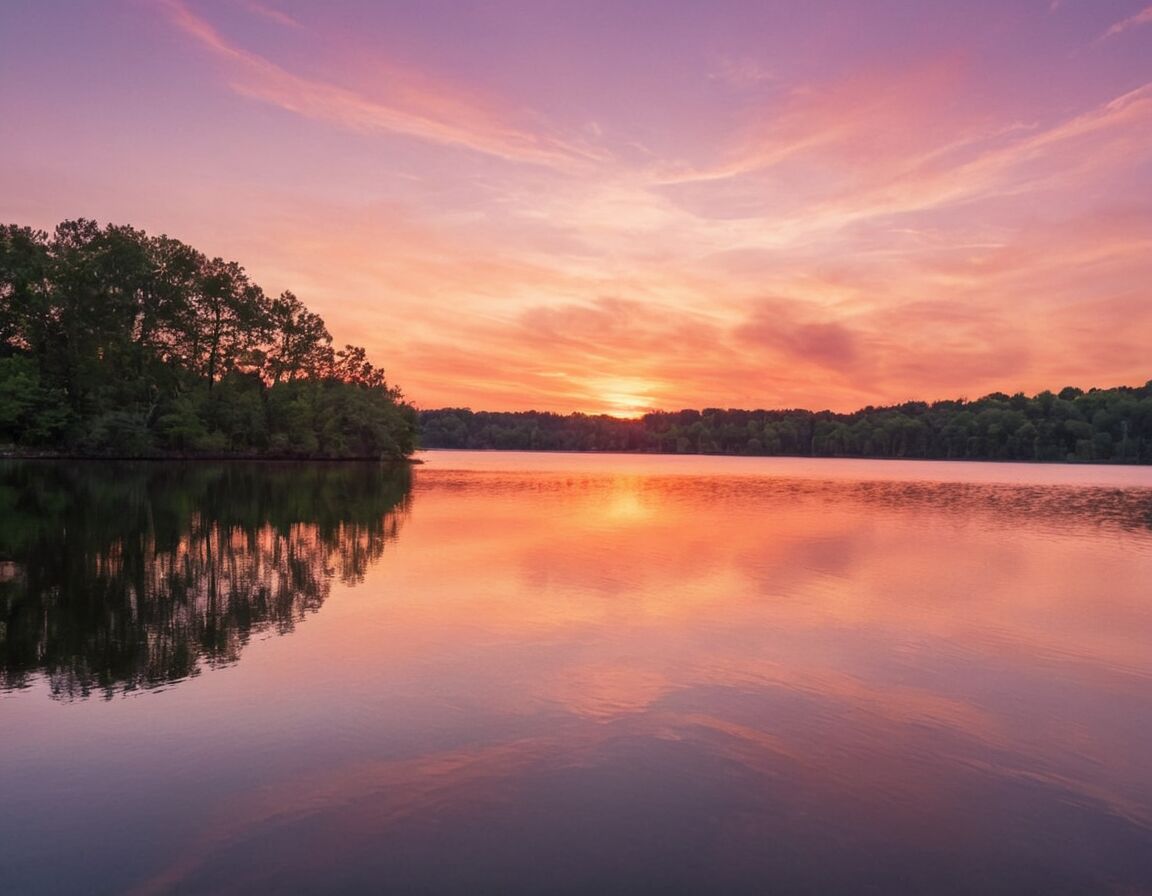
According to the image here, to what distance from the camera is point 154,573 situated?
18906mm

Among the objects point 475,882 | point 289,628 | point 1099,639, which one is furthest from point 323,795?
point 1099,639

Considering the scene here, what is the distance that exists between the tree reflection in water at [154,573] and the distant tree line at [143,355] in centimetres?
3534

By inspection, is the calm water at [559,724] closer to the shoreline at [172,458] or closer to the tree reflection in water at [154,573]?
the tree reflection in water at [154,573]

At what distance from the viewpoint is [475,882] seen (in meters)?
6.33

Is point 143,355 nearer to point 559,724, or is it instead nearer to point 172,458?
point 172,458

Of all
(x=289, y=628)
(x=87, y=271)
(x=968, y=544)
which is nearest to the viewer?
(x=289, y=628)

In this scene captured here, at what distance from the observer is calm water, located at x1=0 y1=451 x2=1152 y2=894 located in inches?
265

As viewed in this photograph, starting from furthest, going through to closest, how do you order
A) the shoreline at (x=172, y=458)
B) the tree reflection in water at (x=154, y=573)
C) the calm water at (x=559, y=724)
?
the shoreline at (x=172, y=458)
the tree reflection in water at (x=154, y=573)
the calm water at (x=559, y=724)

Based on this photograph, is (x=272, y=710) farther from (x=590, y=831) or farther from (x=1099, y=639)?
(x=1099, y=639)

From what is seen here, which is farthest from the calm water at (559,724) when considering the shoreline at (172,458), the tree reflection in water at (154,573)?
the shoreline at (172,458)

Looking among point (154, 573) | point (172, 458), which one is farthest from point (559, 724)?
point (172, 458)

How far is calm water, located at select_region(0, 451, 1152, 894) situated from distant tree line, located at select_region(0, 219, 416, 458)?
58695mm

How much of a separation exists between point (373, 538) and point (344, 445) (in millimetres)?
73207

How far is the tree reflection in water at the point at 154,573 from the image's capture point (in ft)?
40.1
